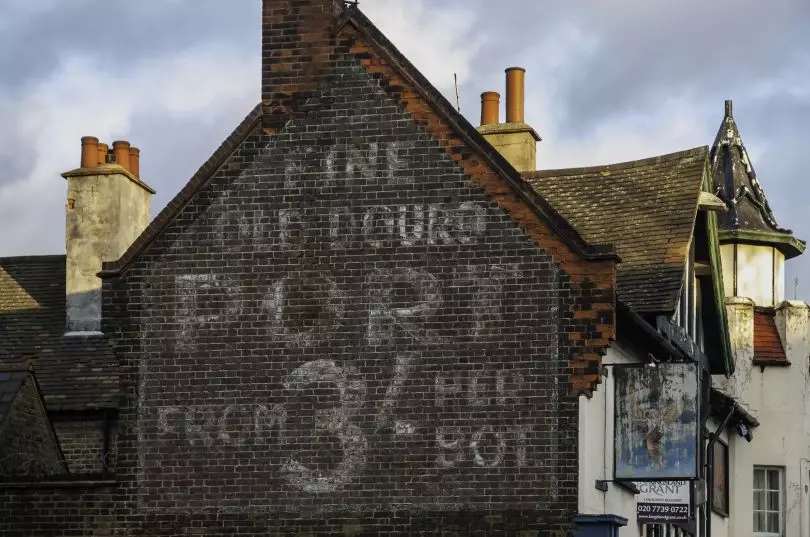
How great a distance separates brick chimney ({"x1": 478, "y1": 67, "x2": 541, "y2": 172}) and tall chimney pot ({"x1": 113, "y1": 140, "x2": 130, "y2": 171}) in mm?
6604

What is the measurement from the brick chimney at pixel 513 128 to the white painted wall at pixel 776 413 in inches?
303

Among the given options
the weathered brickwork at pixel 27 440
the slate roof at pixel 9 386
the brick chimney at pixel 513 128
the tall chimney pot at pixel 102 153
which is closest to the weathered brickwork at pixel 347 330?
the weathered brickwork at pixel 27 440

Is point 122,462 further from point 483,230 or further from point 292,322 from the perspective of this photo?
point 483,230

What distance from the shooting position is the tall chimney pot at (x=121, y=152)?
34.8 metres

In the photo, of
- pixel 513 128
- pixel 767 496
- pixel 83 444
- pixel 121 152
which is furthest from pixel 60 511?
pixel 767 496

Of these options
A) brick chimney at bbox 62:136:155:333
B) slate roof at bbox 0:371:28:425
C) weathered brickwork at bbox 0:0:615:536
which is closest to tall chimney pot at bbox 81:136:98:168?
brick chimney at bbox 62:136:155:333

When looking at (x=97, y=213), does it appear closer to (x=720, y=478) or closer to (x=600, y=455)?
(x=720, y=478)

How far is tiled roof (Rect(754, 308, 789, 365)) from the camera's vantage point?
132ft

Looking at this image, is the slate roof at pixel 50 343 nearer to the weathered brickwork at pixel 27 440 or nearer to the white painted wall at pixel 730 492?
the weathered brickwork at pixel 27 440

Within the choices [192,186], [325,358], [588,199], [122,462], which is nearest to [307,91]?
[192,186]

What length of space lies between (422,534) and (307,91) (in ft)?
19.3

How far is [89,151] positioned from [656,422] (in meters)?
15.0

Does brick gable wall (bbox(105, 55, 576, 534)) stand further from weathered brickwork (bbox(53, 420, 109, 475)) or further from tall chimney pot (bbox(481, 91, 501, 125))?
tall chimney pot (bbox(481, 91, 501, 125))

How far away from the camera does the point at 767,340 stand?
4088 cm
